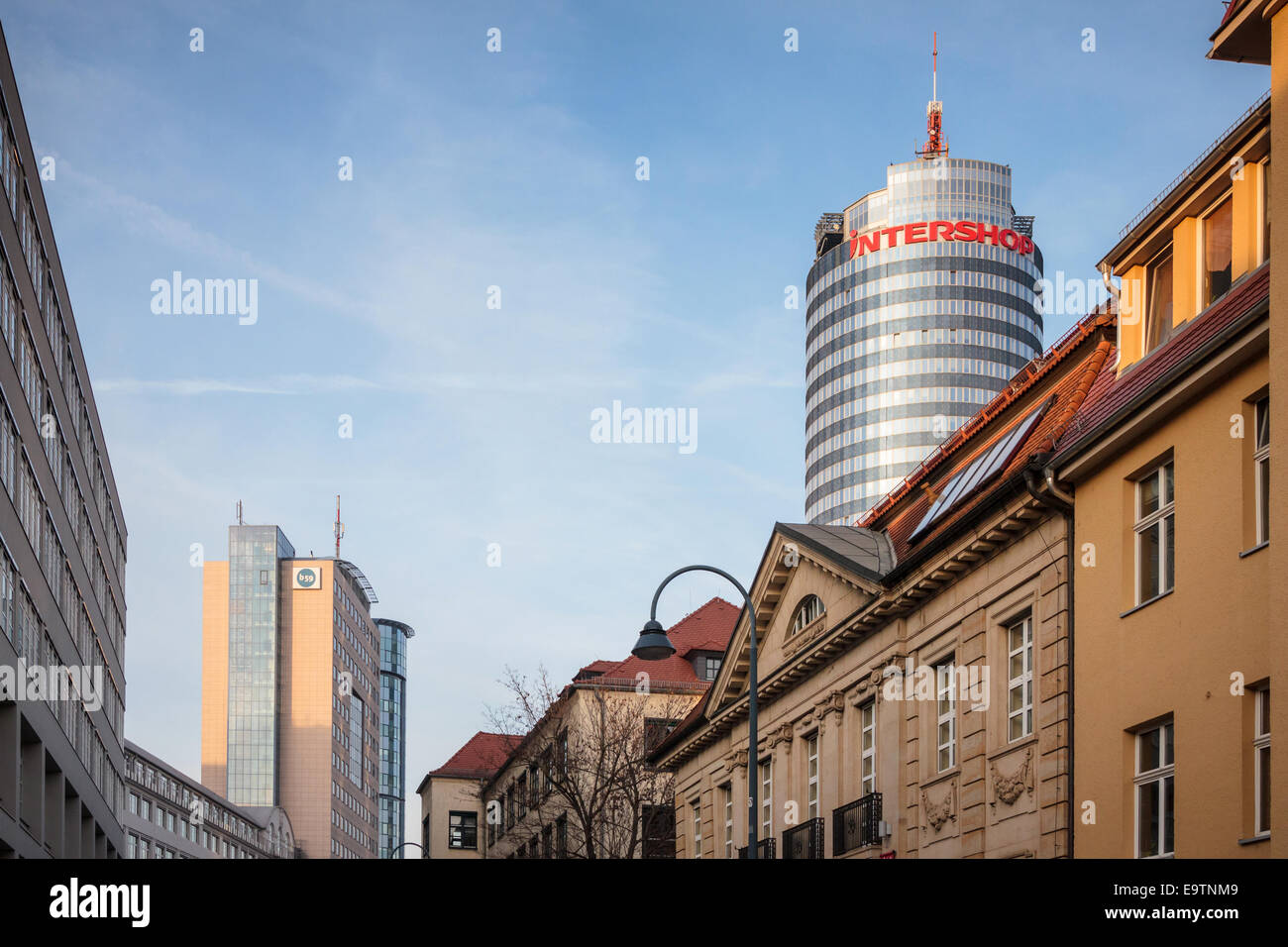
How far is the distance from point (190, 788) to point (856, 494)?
75627 millimetres

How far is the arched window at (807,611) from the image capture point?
3391 cm

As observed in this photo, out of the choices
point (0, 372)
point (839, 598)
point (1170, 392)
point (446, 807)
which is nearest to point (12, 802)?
point (0, 372)

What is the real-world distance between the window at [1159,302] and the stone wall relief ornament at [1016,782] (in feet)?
19.5

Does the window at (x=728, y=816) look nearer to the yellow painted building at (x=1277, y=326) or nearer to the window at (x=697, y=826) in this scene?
the window at (x=697, y=826)

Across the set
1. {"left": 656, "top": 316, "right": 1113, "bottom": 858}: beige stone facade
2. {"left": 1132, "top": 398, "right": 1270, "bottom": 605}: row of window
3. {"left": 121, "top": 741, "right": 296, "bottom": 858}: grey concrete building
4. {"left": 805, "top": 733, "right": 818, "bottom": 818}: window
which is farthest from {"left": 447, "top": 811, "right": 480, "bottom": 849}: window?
{"left": 1132, "top": 398, "right": 1270, "bottom": 605}: row of window

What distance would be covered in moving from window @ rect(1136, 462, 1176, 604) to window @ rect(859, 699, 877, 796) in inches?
413

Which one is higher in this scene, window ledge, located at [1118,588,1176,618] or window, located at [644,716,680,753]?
window ledge, located at [1118,588,1176,618]

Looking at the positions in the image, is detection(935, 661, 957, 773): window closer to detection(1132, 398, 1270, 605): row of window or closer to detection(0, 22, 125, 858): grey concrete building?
detection(1132, 398, 1270, 605): row of window

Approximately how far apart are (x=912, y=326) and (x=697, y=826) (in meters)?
132

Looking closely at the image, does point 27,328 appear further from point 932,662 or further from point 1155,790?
point 1155,790

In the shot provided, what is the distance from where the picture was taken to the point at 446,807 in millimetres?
98250

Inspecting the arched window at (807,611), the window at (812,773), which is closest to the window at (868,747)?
the arched window at (807,611)

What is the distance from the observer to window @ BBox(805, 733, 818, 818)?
34.1m
